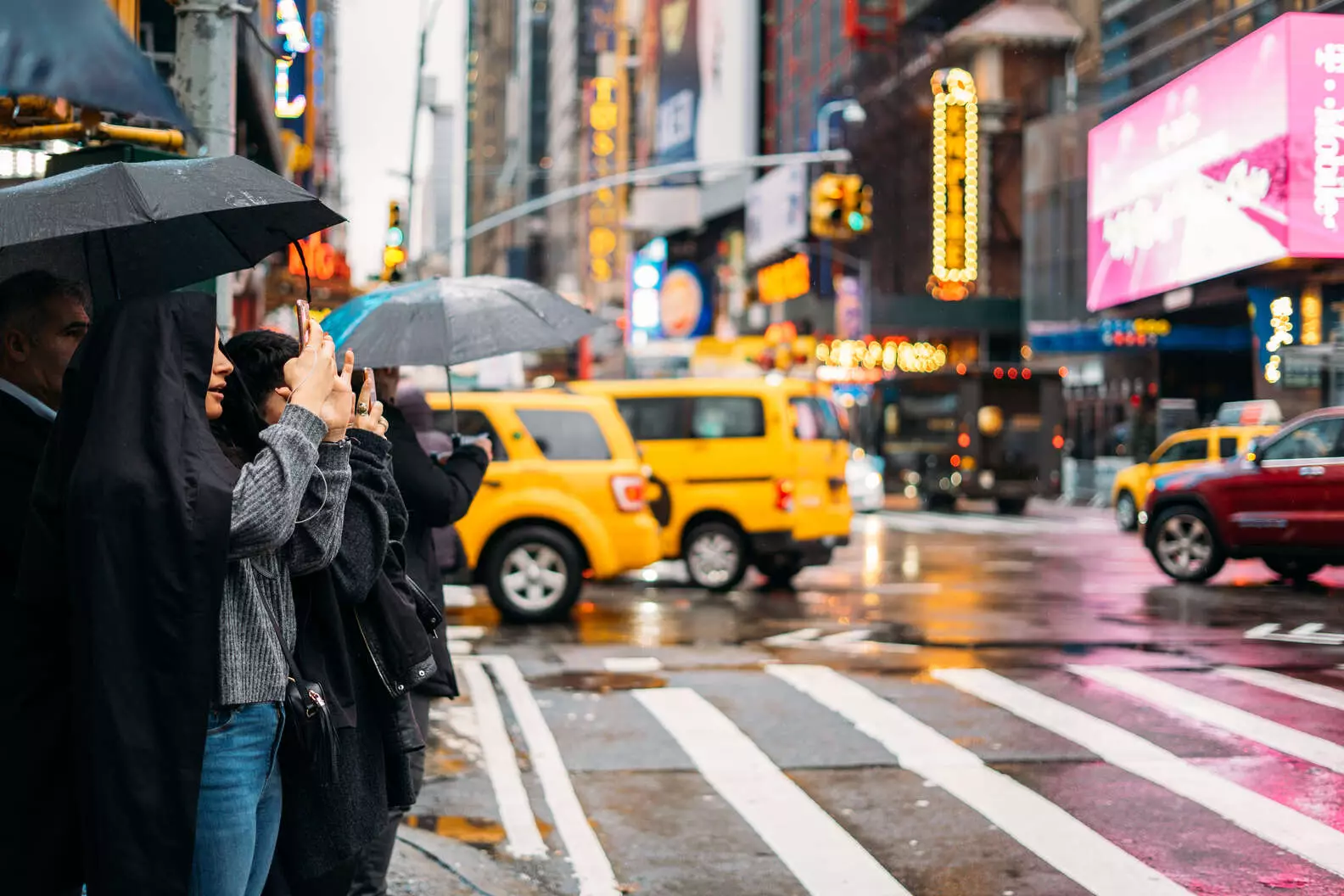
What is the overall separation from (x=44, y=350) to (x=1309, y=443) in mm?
15015

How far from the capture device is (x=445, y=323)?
23.3 ft

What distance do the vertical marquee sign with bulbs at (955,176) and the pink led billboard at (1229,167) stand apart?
2493 centimetres

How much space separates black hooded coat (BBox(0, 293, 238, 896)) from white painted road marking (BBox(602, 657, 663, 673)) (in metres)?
8.21

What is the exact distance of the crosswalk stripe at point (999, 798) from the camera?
6.00 m

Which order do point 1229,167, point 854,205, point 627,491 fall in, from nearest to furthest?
point 627,491 → point 1229,167 → point 854,205

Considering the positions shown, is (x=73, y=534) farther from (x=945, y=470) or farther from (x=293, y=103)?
(x=945, y=470)

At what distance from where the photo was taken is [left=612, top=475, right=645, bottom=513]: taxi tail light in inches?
559

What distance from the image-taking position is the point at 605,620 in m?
14.3

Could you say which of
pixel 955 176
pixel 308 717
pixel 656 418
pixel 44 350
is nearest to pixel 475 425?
pixel 656 418

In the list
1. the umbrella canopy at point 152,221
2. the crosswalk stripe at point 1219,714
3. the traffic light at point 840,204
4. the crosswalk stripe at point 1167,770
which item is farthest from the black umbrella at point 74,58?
the traffic light at point 840,204

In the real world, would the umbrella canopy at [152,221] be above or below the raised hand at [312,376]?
above

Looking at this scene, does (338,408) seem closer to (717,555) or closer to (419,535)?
(419,535)

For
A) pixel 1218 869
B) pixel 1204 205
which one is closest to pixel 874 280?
pixel 1204 205

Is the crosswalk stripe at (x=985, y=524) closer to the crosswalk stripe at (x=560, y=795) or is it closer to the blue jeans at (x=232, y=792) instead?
the crosswalk stripe at (x=560, y=795)
